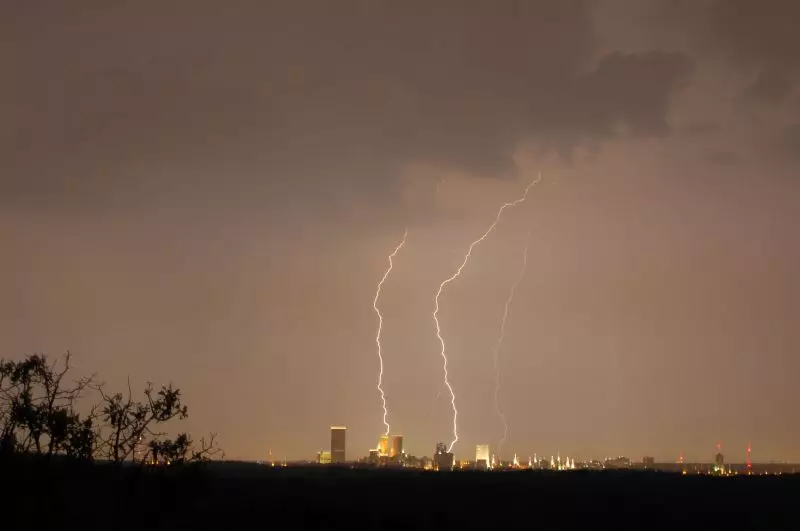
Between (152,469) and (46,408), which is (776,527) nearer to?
(152,469)

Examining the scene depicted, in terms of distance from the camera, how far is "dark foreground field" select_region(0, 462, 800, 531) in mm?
28297

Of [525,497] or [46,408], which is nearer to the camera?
[46,408]

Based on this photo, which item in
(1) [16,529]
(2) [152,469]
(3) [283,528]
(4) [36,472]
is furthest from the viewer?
(3) [283,528]

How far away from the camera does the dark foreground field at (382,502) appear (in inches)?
1114

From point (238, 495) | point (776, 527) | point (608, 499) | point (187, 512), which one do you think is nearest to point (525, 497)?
point (608, 499)

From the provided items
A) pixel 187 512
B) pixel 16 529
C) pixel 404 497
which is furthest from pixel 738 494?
pixel 16 529

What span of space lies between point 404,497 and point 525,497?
7.42 m

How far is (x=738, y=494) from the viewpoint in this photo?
55.1 meters

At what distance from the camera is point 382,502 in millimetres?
45500

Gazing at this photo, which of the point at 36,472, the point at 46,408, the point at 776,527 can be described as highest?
the point at 46,408

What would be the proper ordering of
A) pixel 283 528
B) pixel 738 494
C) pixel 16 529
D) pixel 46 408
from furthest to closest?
pixel 738 494 < pixel 283 528 < pixel 46 408 < pixel 16 529

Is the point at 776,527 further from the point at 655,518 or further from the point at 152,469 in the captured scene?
the point at 152,469

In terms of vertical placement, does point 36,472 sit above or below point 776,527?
above

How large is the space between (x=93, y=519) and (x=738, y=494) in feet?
136
